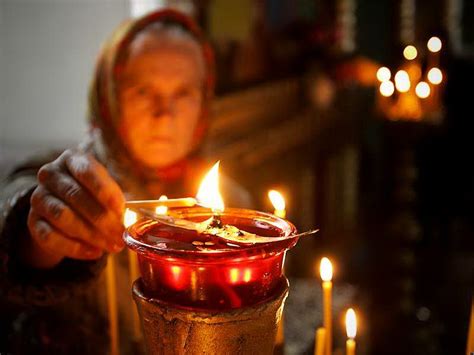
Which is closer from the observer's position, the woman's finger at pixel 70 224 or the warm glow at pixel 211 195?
the warm glow at pixel 211 195

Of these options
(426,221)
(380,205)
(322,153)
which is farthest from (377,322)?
(380,205)

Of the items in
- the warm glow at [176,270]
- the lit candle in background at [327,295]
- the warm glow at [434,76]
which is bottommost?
the lit candle in background at [327,295]

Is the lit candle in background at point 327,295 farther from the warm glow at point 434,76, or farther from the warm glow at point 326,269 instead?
the warm glow at point 434,76

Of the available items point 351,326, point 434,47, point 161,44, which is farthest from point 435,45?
point 351,326

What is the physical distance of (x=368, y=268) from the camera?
18.7 ft

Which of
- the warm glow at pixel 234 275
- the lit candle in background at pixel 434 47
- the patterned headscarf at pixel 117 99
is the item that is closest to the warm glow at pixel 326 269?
the warm glow at pixel 234 275

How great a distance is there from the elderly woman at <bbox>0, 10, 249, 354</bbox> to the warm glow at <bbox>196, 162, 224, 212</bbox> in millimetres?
157

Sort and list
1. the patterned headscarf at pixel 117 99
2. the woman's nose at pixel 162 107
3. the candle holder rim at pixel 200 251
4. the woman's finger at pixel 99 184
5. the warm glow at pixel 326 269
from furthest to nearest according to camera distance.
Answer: the patterned headscarf at pixel 117 99
the woman's nose at pixel 162 107
the warm glow at pixel 326 269
the woman's finger at pixel 99 184
the candle holder rim at pixel 200 251

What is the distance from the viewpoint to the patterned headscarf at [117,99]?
2.15 meters

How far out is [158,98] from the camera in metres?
2.06

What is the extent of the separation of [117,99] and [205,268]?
1473 mm

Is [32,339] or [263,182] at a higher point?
[32,339]

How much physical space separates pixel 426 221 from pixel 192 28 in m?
4.84

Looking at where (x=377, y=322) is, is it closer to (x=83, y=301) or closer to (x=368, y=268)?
(x=368, y=268)
